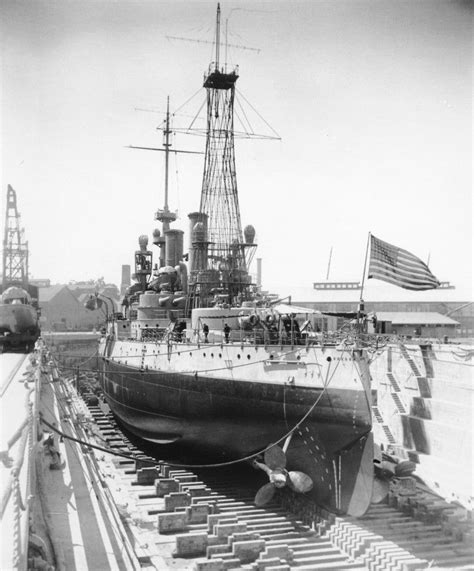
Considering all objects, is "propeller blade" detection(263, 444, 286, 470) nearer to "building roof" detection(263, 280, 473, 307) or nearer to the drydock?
the drydock

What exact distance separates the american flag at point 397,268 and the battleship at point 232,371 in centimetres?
235

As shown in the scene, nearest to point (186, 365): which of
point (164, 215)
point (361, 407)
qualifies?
point (361, 407)

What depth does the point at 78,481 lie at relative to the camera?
1191cm

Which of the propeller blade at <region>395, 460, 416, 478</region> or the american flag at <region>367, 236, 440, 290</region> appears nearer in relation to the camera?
the american flag at <region>367, 236, 440, 290</region>

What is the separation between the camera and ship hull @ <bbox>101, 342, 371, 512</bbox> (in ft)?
39.4

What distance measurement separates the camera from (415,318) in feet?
136

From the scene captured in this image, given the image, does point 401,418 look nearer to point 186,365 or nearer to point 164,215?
point 186,365

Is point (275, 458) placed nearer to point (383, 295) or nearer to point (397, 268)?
point (397, 268)

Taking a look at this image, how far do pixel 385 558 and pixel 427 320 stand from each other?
1279 inches

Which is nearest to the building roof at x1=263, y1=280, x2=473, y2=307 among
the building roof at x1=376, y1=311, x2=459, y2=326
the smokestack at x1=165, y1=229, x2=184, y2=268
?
the building roof at x1=376, y1=311, x2=459, y2=326

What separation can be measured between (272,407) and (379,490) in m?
3.27

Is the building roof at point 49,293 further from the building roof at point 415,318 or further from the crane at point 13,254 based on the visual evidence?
the building roof at point 415,318

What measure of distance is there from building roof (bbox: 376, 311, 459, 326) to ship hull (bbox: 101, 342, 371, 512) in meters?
25.9

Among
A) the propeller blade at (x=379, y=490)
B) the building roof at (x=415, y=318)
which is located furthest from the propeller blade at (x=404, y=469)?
the building roof at (x=415, y=318)
